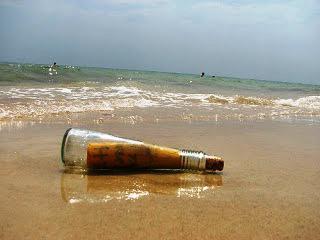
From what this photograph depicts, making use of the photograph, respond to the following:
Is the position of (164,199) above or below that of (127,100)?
below

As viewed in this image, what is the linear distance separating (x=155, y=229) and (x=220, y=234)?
0.32 metres

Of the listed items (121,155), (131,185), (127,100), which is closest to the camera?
(131,185)

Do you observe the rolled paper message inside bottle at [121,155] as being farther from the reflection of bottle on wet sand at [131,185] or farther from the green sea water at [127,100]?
the green sea water at [127,100]

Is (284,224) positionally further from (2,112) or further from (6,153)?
(2,112)

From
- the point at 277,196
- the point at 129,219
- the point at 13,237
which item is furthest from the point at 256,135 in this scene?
the point at 13,237

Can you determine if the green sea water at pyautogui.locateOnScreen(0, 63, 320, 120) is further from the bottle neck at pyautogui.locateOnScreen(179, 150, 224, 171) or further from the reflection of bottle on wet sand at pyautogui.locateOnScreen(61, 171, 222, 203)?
the bottle neck at pyautogui.locateOnScreen(179, 150, 224, 171)

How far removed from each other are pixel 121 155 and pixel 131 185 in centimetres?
30

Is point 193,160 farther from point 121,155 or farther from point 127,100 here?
point 127,100

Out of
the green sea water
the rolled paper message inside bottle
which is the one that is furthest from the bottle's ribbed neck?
the green sea water

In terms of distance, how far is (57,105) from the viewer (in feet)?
25.5

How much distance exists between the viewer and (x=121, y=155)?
2.86 metres

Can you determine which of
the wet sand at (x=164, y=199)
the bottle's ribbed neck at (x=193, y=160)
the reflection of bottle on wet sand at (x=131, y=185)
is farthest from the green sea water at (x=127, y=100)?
the bottle's ribbed neck at (x=193, y=160)

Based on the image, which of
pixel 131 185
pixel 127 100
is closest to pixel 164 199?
pixel 131 185

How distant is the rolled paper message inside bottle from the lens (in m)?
2.84
